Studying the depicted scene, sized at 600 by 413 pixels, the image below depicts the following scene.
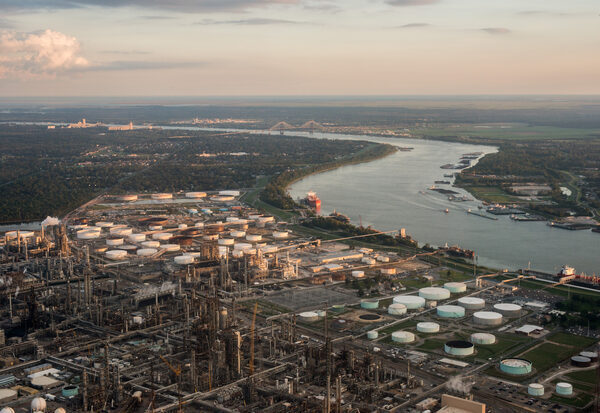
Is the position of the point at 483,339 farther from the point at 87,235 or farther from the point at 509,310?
the point at 87,235

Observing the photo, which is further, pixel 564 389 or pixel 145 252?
pixel 145 252

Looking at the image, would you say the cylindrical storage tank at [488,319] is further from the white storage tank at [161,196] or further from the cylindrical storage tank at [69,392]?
the white storage tank at [161,196]

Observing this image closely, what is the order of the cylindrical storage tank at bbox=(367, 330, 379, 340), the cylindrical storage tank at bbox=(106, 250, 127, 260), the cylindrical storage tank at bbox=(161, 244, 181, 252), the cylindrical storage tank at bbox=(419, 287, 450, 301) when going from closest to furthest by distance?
1. the cylindrical storage tank at bbox=(367, 330, 379, 340)
2. the cylindrical storage tank at bbox=(419, 287, 450, 301)
3. the cylindrical storage tank at bbox=(106, 250, 127, 260)
4. the cylindrical storage tank at bbox=(161, 244, 181, 252)

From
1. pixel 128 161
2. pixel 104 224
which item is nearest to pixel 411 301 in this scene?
pixel 104 224

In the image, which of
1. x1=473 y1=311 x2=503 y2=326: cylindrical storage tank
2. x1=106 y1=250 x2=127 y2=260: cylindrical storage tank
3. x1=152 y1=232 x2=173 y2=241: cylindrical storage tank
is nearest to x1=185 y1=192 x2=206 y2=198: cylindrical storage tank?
x1=152 y1=232 x2=173 y2=241: cylindrical storage tank

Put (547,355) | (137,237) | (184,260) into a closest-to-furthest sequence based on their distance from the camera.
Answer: (547,355) → (184,260) → (137,237)

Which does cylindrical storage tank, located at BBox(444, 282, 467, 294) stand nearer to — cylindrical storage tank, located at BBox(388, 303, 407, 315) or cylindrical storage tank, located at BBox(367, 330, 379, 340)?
cylindrical storage tank, located at BBox(388, 303, 407, 315)

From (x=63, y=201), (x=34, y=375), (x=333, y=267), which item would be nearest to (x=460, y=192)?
(x=333, y=267)
